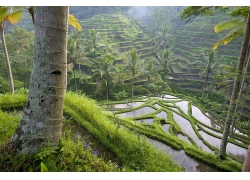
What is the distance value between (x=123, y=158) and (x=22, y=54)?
21.1 metres

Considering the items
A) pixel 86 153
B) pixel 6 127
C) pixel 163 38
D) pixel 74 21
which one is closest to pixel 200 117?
pixel 74 21

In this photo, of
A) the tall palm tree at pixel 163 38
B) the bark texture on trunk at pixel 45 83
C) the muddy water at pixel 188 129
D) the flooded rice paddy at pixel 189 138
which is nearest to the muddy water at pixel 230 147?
the flooded rice paddy at pixel 189 138

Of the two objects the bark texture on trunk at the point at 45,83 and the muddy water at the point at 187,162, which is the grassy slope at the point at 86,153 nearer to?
the bark texture on trunk at the point at 45,83

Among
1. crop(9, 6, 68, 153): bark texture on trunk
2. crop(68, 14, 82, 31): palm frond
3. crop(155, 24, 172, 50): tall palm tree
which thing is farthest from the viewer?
crop(155, 24, 172, 50): tall palm tree

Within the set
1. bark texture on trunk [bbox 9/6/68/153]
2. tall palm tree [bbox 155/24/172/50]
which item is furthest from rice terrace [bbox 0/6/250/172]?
tall palm tree [bbox 155/24/172/50]

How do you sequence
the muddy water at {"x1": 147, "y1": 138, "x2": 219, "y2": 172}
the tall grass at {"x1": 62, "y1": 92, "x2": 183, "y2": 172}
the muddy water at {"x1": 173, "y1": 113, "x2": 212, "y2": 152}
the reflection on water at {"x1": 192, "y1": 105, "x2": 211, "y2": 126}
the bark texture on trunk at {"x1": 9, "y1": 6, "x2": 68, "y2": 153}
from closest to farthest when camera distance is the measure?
1. the bark texture on trunk at {"x1": 9, "y1": 6, "x2": 68, "y2": 153}
2. the tall grass at {"x1": 62, "y1": 92, "x2": 183, "y2": 172}
3. the muddy water at {"x1": 147, "y1": 138, "x2": 219, "y2": 172}
4. the muddy water at {"x1": 173, "y1": 113, "x2": 212, "y2": 152}
5. the reflection on water at {"x1": 192, "y1": 105, "x2": 211, "y2": 126}

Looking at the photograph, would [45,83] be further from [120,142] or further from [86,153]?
[120,142]

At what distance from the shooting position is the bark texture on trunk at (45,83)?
1627mm

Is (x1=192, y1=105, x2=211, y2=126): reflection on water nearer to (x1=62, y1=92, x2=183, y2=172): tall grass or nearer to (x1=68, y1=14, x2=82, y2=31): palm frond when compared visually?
(x1=62, y1=92, x2=183, y2=172): tall grass

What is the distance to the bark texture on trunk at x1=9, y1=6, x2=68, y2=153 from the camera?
163 cm

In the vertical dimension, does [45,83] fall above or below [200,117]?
above

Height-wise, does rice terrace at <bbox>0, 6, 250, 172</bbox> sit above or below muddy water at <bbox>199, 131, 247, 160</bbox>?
above

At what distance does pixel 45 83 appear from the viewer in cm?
168

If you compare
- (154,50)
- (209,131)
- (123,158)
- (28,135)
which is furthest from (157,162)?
(154,50)
